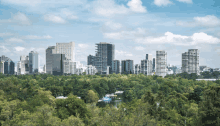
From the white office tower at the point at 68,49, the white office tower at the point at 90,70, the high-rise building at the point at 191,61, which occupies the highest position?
the white office tower at the point at 68,49

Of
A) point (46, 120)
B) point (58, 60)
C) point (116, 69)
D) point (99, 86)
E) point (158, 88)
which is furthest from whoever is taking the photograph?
point (116, 69)

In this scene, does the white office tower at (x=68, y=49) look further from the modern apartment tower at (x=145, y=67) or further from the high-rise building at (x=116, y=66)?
the modern apartment tower at (x=145, y=67)

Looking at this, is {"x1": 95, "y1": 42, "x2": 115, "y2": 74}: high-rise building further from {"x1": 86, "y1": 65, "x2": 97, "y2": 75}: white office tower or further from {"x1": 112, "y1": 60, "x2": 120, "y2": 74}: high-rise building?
{"x1": 112, "y1": 60, "x2": 120, "y2": 74}: high-rise building

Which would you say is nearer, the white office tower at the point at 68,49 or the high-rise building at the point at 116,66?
the high-rise building at the point at 116,66

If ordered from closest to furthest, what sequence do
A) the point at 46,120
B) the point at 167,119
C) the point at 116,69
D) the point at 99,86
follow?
the point at 46,120 < the point at 167,119 < the point at 99,86 < the point at 116,69

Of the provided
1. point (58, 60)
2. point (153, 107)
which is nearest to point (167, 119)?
point (153, 107)

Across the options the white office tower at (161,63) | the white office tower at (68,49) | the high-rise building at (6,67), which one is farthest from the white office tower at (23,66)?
the white office tower at (161,63)

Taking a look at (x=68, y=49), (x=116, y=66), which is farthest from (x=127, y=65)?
(x=68, y=49)

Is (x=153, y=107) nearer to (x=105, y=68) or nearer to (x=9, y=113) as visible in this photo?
(x=9, y=113)
